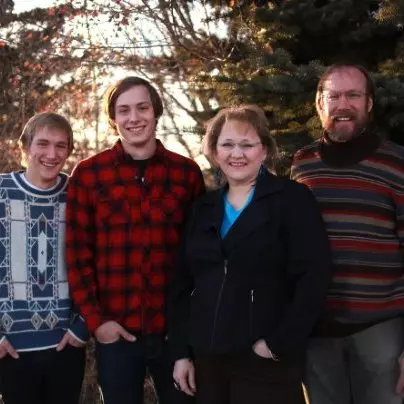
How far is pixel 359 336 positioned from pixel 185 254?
92 cm

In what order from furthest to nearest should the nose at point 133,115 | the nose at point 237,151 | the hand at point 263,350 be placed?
the nose at point 133,115 < the nose at point 237,151 < the hand at point 263,350

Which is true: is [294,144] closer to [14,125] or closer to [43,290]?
[43,290]

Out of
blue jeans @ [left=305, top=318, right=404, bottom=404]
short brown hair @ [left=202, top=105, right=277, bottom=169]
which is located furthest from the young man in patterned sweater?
blue jeans @ [left=305, top=318, right=404, bottom=404]

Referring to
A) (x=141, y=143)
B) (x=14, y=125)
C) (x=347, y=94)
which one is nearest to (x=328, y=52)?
(x=347, y=94)

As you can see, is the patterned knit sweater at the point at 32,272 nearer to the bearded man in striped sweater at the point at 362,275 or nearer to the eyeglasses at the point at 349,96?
the bearded man in striped sweater at the point at 362,275

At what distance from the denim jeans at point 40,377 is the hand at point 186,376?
24.7 inches

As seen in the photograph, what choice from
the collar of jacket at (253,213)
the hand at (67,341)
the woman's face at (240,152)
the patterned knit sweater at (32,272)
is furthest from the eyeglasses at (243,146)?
the hand at (67,341)

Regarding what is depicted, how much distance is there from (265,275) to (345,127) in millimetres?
917

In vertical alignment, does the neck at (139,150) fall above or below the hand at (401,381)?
above

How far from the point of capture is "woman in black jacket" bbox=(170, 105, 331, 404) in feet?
10.4

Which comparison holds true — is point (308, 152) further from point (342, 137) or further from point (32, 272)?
point (32, 272)

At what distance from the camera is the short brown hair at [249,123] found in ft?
11.2

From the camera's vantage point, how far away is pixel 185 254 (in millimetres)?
3459

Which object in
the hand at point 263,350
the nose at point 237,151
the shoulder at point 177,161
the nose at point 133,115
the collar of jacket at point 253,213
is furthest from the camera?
the shoulder at point 177,161
